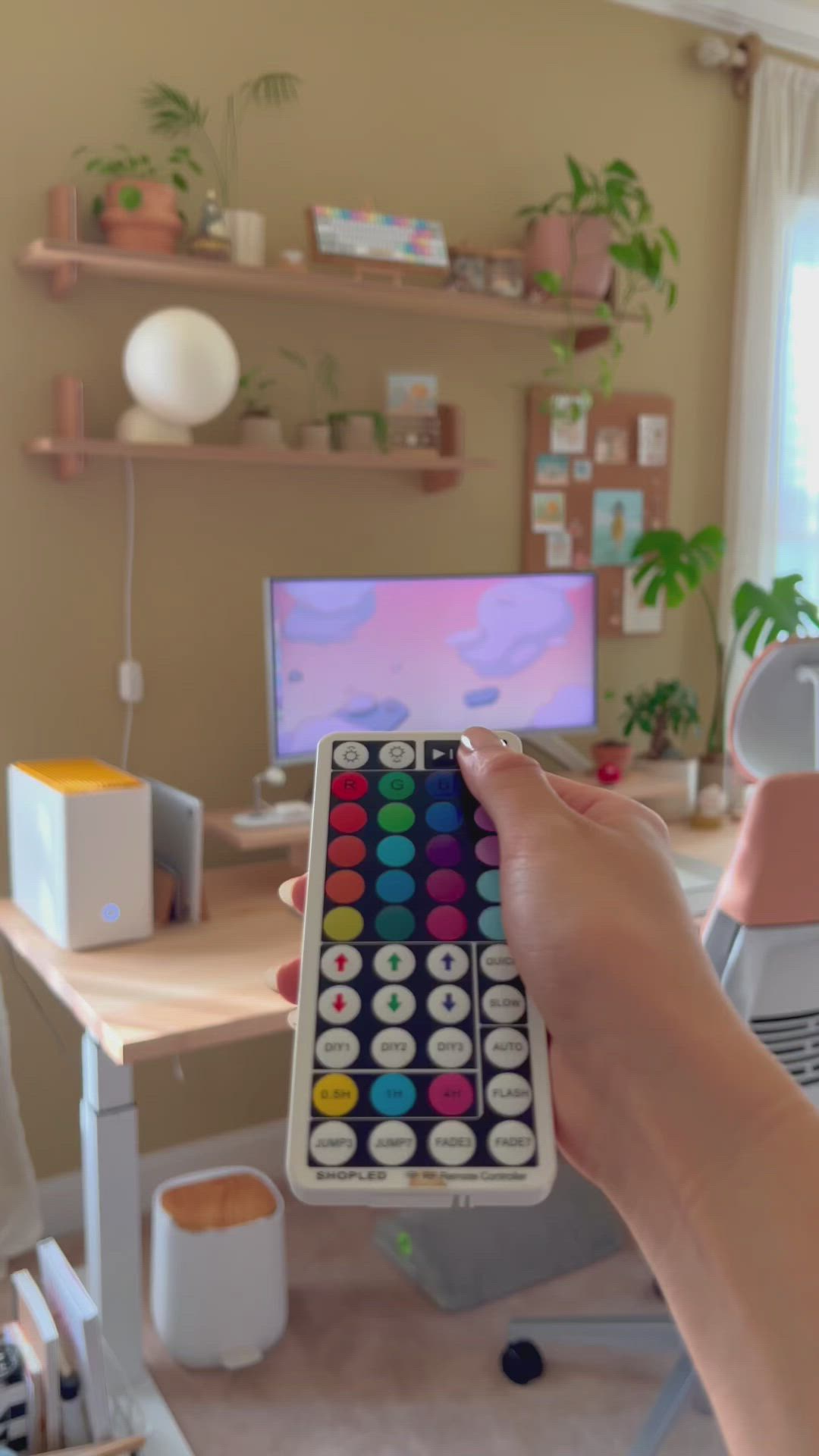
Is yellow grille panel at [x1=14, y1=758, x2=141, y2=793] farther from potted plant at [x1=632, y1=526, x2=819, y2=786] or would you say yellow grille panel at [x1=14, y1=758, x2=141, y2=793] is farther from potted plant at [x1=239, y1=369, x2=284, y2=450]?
potted plant at [x1=632, y1=526, x2=819, y2=786]

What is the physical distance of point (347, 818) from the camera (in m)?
0.78

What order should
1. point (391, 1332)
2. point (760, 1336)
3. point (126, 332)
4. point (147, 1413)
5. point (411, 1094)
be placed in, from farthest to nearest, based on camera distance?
point (126, 332) → point (391, 1332) → point (147, 1413) → point (411, 1094) → point (760, 1336)

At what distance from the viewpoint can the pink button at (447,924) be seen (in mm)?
725

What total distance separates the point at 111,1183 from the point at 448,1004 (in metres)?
1.15

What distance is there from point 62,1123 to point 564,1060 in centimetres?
189

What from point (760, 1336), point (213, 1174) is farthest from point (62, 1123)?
point (760, 1336)

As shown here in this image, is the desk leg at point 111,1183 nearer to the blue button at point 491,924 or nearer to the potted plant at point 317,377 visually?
the blue button at point 491,924

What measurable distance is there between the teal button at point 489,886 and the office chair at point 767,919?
61cm

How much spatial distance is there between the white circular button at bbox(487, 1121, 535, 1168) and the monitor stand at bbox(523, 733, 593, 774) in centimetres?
183

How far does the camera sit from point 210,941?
1831mm

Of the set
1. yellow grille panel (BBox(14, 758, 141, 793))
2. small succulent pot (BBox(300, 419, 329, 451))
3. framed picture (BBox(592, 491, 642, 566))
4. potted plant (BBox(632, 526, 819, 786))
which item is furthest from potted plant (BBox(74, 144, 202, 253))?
potted plant (BBox(632, 526, 819, 786))

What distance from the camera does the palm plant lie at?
2.15 meters

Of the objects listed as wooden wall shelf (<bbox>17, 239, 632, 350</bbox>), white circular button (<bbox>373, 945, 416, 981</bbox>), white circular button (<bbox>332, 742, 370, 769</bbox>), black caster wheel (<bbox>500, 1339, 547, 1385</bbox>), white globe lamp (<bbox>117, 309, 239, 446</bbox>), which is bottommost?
black caster wheel (<bbox>500, 1339, 547, 1385</bbox>)

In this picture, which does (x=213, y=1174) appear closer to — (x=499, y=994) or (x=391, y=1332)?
(x=391, y=1332)
